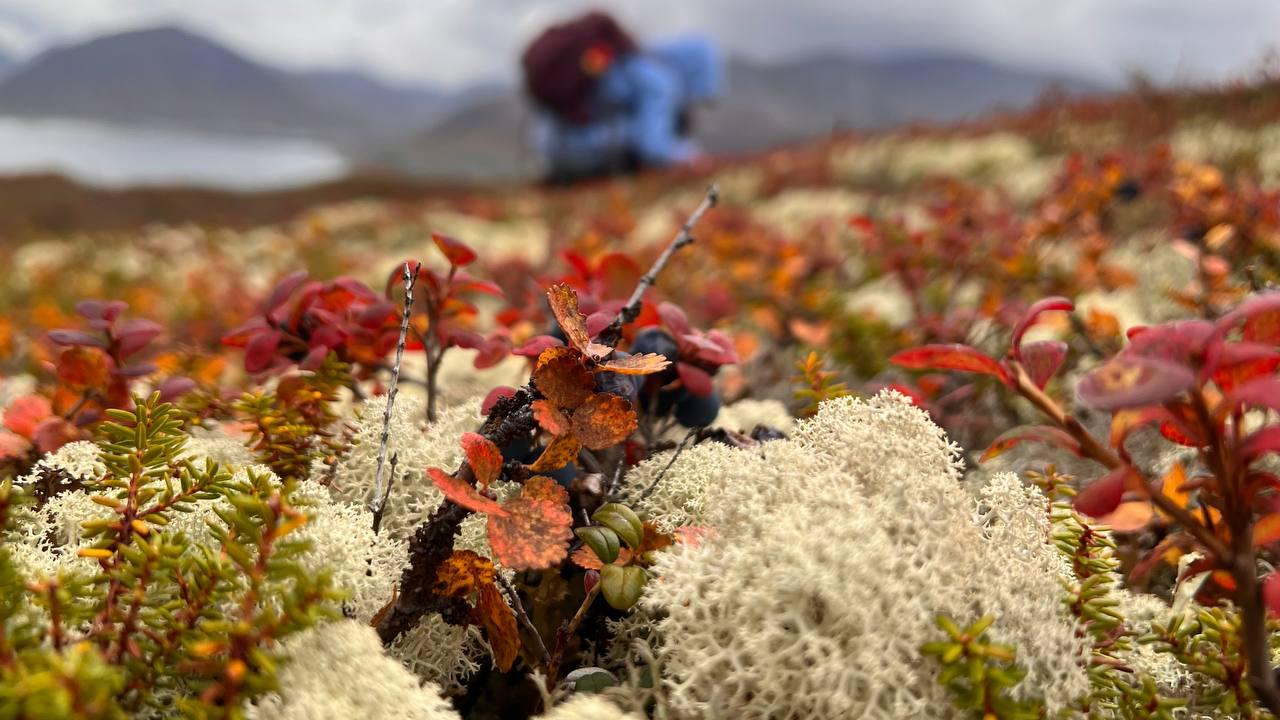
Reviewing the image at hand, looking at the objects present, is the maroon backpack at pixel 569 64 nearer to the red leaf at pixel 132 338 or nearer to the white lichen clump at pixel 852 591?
the red leaf at pixel 132 338

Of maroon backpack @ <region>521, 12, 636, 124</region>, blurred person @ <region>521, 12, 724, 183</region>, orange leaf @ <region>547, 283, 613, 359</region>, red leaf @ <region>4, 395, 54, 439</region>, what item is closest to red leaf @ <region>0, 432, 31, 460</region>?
red leaf @ <region>4, 395, 54, 439</region>

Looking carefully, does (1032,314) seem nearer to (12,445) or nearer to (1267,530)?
(1267,530)

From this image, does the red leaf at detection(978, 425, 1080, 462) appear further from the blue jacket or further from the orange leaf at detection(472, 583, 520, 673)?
the blue jacket

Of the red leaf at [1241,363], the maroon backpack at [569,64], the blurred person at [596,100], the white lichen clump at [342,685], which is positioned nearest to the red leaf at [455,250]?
the white lichen clump at [342,685]

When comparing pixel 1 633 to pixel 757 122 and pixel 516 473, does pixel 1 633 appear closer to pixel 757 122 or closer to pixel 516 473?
pixel 516 473

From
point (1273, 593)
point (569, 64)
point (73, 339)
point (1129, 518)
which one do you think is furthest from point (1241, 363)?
point (569, 64)

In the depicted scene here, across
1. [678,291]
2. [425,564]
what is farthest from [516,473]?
[678,291]
